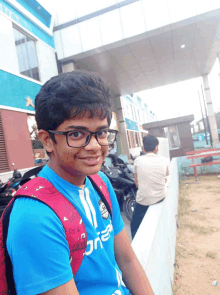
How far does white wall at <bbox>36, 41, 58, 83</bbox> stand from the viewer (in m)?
8.34

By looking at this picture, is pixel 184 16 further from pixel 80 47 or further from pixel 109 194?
pixel 109 194

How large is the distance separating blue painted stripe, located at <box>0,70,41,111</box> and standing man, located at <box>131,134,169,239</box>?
4.80m

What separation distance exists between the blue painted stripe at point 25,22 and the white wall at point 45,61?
280mm

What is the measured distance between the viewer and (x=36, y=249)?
2.31 ft

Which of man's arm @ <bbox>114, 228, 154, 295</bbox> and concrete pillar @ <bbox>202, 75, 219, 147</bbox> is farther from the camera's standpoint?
concrete pillar @ <bbox>202, 75, 219, 147</bbox>

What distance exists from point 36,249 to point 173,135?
15675 millimetres

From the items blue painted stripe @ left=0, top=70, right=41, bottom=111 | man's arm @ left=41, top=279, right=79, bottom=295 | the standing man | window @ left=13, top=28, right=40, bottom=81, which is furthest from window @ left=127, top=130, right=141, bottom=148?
man's arm @ left=41, top=279, right=79, bottom=295

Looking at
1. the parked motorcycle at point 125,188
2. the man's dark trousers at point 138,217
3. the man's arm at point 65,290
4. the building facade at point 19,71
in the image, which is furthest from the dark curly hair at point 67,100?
the building facade at point 19,71

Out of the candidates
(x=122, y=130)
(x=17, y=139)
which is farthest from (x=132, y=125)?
(x=17, y=139)

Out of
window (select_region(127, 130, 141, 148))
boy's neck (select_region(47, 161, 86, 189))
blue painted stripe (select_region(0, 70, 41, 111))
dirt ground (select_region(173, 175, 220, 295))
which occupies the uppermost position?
blue painted stripe (select_region(0, 70, 41, 111))

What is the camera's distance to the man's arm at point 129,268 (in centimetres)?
122

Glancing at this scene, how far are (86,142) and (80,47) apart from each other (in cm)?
897

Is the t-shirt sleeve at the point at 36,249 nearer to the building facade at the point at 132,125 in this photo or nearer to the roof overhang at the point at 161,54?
the roof overhang at the point at 161,54

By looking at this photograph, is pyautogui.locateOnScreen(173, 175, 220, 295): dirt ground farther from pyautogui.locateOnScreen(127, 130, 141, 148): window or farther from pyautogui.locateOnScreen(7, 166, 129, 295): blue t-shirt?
pyautogui.locateOnScreen(127, 130, 141, 148): window
